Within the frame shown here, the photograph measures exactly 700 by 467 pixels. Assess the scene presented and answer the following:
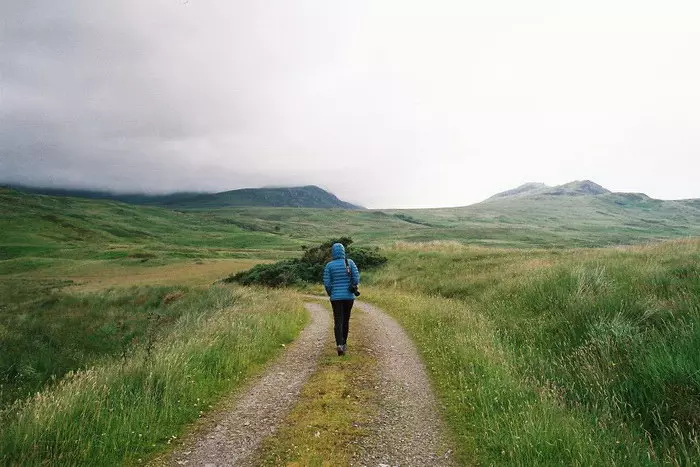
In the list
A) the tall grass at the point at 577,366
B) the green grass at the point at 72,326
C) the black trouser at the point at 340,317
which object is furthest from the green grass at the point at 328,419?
the green grass at the point at 72,326

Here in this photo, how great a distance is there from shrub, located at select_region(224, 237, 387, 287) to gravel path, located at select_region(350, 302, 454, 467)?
24.0m

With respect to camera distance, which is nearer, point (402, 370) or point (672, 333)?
point (672, 333)

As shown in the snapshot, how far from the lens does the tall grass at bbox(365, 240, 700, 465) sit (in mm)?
5816

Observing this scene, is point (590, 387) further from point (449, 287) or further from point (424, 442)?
point (449, 287)

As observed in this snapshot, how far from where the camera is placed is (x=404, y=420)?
23.9 ft

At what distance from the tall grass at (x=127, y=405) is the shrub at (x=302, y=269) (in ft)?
78.4

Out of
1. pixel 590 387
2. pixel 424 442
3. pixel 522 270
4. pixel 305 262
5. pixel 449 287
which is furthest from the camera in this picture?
pixel 305 262

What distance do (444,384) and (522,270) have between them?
14.6m

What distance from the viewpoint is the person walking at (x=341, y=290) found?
11.6 m

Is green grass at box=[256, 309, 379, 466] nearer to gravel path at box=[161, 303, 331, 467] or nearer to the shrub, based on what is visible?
gravel path at box=[161, 303, 331, 467]

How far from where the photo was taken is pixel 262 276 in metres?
36.6

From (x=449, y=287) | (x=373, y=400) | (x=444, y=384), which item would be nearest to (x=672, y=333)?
(x=444, y=384)

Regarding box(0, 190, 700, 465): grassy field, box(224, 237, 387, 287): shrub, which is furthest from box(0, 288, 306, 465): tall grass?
box(224, 237, 387, 287): shrub

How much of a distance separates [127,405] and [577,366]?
29.1 feet
